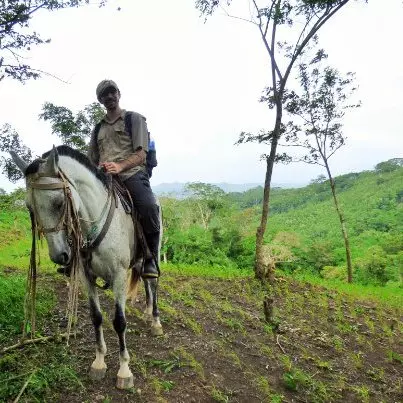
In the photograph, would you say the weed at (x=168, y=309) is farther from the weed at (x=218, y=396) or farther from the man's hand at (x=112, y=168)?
the man's hand at (x=112, y=168)

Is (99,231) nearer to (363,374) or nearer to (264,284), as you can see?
(363,374)

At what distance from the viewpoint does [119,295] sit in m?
4.09

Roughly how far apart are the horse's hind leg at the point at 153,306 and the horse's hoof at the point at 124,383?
141 cm

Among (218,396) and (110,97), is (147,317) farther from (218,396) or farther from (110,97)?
(110,97)

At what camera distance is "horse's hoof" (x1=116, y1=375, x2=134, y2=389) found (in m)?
4.09

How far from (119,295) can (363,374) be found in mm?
3704

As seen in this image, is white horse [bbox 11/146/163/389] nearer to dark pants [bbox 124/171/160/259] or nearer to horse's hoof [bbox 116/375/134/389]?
horse's hoof [bbox 116/375/134/389]

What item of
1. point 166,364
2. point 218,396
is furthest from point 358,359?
point 166,364

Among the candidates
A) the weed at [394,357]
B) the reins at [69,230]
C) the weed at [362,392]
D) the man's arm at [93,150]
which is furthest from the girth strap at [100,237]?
the weed at [394,357]

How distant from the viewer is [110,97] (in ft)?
14.5

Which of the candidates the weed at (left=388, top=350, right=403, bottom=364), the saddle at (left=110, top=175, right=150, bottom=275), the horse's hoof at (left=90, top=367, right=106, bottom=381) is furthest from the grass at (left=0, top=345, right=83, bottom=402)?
the weed at (left=388, top=350, right=403, bottom=364)

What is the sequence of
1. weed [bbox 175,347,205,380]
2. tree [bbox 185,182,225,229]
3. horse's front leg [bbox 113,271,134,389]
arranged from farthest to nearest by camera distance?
tree [bbox 185,182,225,229] → weed [bbox 175,347,205,380] → horse's front leg [bbox 113,271,134,389]

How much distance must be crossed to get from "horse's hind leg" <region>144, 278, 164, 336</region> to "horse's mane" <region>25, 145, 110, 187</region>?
231cm

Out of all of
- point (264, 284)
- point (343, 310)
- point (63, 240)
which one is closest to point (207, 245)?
point (264, 284)
